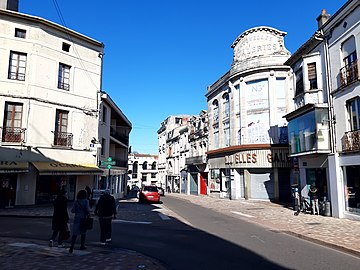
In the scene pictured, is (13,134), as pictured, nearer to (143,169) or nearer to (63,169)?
(63,169)

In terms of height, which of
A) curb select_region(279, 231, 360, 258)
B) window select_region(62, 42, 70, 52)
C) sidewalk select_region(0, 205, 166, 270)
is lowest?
curb select_region(279, 231, 360, 258)

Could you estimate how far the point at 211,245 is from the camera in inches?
367

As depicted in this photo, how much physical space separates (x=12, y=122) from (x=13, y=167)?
310cm

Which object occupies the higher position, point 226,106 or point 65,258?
point 226,106

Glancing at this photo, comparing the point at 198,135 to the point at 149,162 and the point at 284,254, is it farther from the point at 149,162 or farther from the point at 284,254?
the point at 149,162

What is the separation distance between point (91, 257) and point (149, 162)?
74887 mm

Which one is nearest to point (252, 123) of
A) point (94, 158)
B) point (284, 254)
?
point (94, 158)

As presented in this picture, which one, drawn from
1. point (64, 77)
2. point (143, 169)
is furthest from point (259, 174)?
point (143, 169)

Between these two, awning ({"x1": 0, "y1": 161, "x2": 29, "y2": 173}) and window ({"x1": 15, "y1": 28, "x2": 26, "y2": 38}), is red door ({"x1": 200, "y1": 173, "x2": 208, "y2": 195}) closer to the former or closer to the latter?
awning ({"x1": 0, "y1": 161, "x2": 29, "y2": 173})

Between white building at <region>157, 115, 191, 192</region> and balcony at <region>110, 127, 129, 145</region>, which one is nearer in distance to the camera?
balcony at <region>110, 127, 129, 145</region>

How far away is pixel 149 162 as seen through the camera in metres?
82.0

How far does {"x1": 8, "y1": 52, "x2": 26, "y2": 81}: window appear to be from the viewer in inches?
757

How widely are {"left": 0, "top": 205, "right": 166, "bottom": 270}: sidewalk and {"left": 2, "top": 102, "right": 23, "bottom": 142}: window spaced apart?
10911mm

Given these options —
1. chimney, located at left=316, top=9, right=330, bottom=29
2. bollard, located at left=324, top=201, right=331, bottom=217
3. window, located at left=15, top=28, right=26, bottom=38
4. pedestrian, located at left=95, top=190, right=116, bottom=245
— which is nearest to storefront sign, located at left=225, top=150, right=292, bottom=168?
bollard, located at left=324, top=201, right=331, bottom=217
